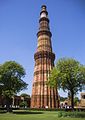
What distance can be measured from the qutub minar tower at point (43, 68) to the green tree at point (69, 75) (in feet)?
103

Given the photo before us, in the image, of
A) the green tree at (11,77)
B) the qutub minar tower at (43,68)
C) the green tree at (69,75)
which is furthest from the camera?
the qutub minar tower at (43,68)

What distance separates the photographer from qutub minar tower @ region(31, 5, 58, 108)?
80.4 m

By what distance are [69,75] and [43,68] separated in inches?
1537

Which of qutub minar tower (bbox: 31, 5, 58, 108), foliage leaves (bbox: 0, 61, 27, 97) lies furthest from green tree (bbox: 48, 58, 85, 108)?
qutub minar tower (bbox: 31, 5, 58, 108)

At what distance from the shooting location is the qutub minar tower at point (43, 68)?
80.4 m

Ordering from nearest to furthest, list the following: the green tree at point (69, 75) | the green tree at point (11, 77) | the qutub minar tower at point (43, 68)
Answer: the green tree at point (69, 75) < the green tree at point (11, 77) < the qutub minar tower at point (43, 68)

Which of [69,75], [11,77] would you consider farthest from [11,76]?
[69,75]

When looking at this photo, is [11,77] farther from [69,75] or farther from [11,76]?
[69,75]

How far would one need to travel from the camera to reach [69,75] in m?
46.1

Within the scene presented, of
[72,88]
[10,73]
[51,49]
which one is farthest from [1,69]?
[51,49]

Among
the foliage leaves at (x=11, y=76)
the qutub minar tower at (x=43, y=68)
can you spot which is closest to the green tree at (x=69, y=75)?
the foliage leaves at (x=11, y=76)

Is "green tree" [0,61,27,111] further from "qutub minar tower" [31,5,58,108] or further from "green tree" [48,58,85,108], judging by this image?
"qutub minar tower" [31,5,58,108]

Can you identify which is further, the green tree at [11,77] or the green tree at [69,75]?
the green tree at [11,77]

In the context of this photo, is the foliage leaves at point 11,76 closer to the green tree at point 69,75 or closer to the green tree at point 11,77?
the green tree at point 11,77
